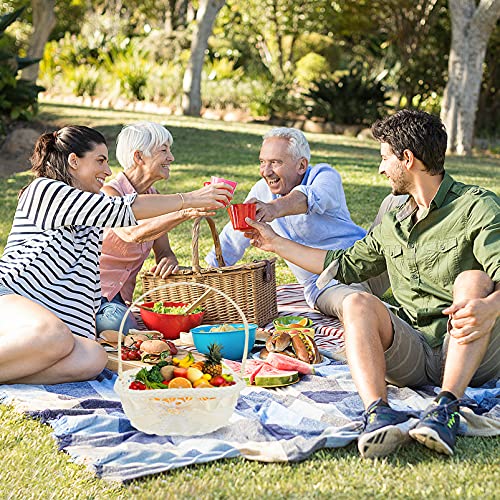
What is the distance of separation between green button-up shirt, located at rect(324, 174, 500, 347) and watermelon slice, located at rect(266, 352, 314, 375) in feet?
1.93

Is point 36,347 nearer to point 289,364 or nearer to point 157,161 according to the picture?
point 289,364

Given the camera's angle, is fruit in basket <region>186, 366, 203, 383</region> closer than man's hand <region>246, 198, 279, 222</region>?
Yes

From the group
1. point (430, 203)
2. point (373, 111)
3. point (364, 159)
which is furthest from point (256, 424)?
point (373, 111)

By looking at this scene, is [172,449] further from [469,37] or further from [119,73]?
[119,73]

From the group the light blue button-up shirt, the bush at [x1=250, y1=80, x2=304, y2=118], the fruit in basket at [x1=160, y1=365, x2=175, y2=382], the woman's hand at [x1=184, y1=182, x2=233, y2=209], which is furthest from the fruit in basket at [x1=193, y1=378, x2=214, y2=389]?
the bush at [x1=250, y1=80, x2=304, y2=118]

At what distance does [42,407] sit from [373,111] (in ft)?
48.0

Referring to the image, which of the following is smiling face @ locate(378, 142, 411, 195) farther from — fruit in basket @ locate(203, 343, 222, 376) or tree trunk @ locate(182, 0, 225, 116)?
tree trunk @ locate(182, 0, 225, 116)

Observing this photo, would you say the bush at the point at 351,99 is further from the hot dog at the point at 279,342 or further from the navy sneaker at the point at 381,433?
the navy sneaker at the point at 381,433

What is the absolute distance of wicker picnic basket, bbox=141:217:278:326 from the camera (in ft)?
16.3

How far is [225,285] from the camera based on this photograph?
5.00 metres

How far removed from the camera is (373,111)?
17.5 meters

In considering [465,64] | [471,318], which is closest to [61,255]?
[471,318]

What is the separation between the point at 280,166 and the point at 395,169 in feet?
5.05

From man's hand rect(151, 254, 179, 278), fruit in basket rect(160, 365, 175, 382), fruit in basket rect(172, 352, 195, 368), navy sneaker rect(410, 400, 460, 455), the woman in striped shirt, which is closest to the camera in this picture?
navy sneaker rect(410, 400, 460, 455)
